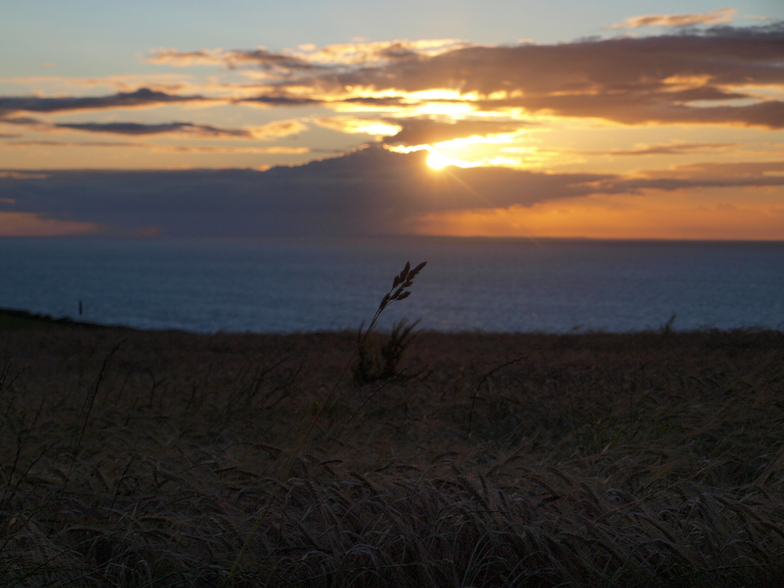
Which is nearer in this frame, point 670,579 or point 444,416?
point 670,579

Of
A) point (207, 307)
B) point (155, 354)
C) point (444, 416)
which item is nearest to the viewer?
point (444, 416)

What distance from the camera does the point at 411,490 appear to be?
131 inches

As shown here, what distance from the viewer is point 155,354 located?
1358cm

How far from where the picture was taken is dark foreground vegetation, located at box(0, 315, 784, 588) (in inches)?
108

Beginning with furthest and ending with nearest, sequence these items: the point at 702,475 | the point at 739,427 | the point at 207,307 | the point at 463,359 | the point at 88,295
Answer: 1. the point at 88,295
2. the point at 207,307
3. the point at 463,359
4. the point at 739,427
5. the point at 702,475

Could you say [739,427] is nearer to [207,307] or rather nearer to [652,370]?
[652,370]

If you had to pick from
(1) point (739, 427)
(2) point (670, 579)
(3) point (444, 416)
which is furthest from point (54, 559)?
(1) point (739, 427)

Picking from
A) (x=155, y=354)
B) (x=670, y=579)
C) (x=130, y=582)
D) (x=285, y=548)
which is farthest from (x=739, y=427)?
(x=155, y=354)

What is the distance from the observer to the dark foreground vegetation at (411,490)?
275 centimetres

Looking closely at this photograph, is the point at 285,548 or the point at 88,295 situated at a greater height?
the point at 285,548

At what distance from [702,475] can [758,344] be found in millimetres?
8198

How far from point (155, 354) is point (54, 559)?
11501 mm

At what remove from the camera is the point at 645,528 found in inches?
116

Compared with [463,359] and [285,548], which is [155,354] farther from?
[285,548]
